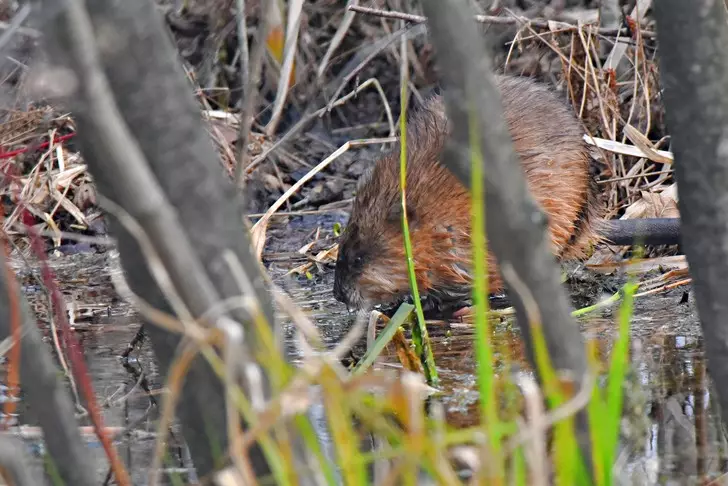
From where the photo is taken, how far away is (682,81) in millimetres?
1503

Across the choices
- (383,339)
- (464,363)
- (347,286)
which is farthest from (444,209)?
(383,339)

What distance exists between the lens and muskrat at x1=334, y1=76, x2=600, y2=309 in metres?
3.64

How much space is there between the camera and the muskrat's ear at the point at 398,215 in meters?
3.70

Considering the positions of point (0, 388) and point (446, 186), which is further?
point (446, 186)

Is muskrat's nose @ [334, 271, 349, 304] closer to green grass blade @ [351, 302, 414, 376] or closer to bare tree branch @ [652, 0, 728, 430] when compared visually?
green grass blade @ [351, 302, 414, 376]

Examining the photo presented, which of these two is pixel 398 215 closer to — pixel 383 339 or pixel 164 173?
pixel 383 339

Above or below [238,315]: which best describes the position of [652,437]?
below

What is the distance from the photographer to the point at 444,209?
145 inches

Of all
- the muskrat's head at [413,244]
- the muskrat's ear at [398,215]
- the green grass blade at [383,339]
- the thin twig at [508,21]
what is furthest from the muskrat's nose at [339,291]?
the green grass blade at [383,339]

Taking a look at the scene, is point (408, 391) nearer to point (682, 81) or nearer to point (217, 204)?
point (217, 204)

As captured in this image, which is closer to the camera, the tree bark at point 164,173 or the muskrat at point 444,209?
the tree bark at point 164,173

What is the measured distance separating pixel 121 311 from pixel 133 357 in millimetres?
707

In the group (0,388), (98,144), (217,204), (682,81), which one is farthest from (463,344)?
(98,144)

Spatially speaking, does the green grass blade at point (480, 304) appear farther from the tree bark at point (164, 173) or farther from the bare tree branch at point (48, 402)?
the bare tree branch at point (48, 402)
